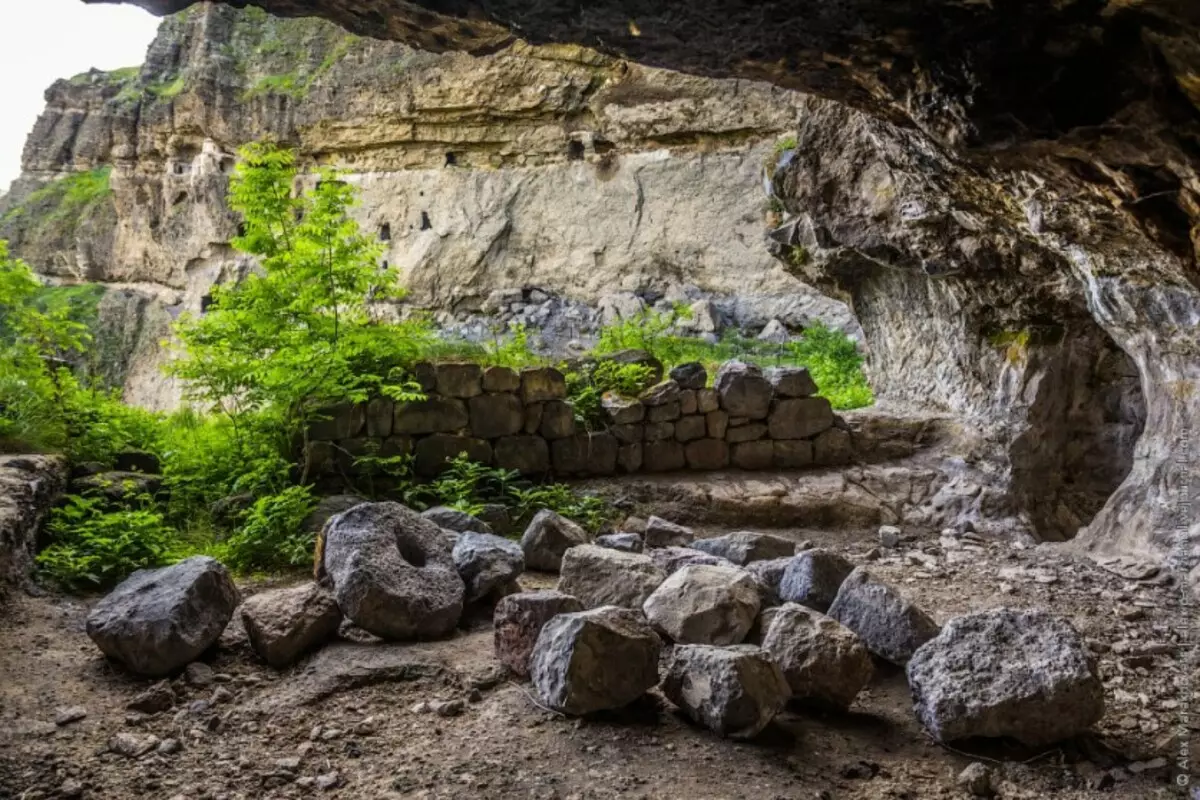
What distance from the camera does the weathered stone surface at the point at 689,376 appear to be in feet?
24.2

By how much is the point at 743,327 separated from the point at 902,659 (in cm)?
1076

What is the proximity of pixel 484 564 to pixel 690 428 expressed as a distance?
357cm

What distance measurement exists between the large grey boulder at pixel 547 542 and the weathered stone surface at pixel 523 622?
1.57m

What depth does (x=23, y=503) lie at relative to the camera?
4.50m

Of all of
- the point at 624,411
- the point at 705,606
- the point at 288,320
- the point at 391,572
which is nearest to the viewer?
the point at 705,606

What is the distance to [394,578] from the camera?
3693 millimetres

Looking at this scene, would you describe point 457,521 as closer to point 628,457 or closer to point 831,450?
point 628,457

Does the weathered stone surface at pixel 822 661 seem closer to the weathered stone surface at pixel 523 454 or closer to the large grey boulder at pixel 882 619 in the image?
the large grey boulder at pixel 882 619

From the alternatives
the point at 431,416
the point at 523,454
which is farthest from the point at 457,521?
the point at 523,454

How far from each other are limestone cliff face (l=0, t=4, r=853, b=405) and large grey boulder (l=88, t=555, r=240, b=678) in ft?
35.8

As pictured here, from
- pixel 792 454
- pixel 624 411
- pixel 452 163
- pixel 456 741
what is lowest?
pixel 456 741

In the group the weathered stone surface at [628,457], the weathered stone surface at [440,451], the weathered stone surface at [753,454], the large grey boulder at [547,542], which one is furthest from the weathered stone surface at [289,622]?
the weathered stone surface at [753,454]

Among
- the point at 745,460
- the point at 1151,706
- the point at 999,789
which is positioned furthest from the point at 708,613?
the point at 745,460

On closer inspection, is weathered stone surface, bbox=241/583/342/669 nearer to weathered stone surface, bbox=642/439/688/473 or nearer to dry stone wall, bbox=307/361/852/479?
dry stone wall, bbox=307/361/852/479
